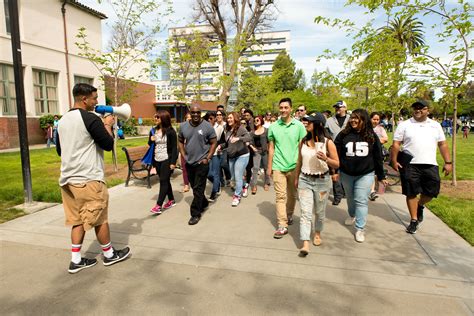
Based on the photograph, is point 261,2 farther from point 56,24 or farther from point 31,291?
point 31,291

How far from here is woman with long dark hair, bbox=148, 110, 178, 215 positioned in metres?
5.33

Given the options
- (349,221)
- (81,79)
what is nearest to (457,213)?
(349,221)

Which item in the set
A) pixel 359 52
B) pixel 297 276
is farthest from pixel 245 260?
pixel 359 52

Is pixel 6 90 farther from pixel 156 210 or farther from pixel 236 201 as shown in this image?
pixel 236 201

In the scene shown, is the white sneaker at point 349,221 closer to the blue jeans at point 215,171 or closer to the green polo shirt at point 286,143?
the green polo shirt at point 286,143

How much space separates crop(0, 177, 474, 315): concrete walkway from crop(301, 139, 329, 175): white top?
1.00 meters

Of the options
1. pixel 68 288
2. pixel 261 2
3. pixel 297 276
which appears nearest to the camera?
pixel 68 288

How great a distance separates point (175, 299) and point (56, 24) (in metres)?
21.1

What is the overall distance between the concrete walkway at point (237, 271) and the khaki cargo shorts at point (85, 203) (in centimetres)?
57

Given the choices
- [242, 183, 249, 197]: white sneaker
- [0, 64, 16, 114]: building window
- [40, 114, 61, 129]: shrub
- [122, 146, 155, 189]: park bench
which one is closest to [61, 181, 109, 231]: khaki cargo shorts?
[242, 183, 249, 197]: white sneaker

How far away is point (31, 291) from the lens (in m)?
3.00

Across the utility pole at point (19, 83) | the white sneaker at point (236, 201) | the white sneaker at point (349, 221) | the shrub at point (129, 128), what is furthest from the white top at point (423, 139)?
the shrub at point (129, 128)

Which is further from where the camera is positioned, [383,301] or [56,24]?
[56,24]

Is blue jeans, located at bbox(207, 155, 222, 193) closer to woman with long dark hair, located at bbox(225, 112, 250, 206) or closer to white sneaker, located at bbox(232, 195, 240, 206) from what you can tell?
woman with long dark hair, located at bbox(225, 112, 250, 206)
